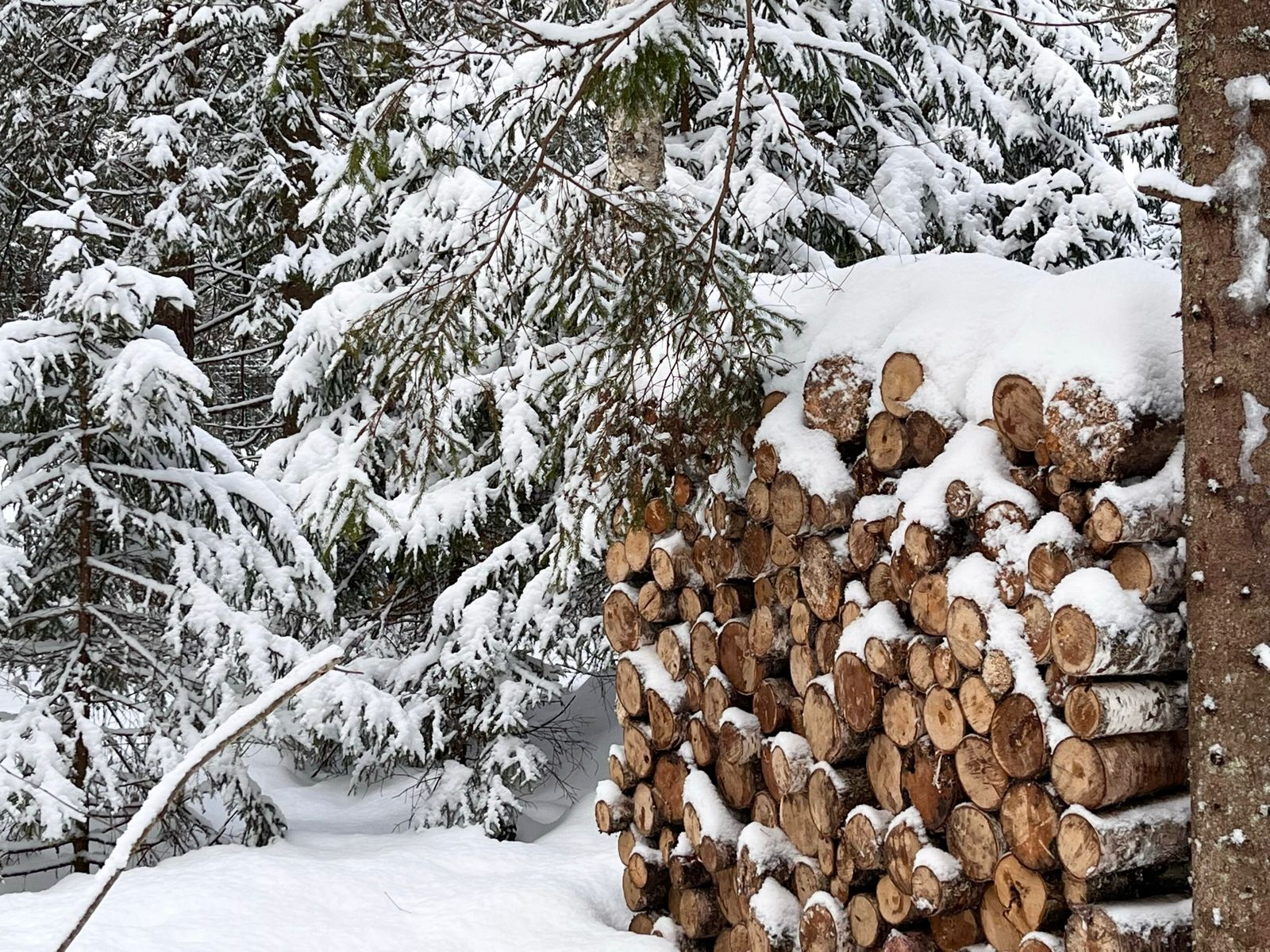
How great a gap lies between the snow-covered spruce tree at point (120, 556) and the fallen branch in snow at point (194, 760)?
5461 millimetres

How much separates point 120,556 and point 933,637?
508 centimetres

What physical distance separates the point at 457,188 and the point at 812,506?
12.9ft

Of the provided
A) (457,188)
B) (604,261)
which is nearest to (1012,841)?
(604,261)

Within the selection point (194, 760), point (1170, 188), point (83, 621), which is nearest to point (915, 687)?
point (1170, 188)

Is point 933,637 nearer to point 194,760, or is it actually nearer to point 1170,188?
point 1170,188

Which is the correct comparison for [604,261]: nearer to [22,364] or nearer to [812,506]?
[812,506]

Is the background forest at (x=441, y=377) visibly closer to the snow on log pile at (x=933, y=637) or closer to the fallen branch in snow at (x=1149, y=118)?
the snow on log pile at (x=933, y=637)

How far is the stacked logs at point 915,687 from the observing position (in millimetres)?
2865

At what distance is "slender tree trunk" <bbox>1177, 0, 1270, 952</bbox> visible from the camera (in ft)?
8.30

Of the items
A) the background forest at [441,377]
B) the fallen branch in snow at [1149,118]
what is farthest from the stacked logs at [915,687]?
the fallen branch in snow at [1149,118]

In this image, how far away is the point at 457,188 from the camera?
683 cm

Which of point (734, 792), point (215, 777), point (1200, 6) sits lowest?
point (215, 777)

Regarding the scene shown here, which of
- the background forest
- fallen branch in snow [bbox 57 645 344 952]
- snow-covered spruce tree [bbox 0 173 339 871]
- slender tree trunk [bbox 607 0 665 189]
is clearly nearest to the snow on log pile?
the background forest

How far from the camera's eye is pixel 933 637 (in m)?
3.45
